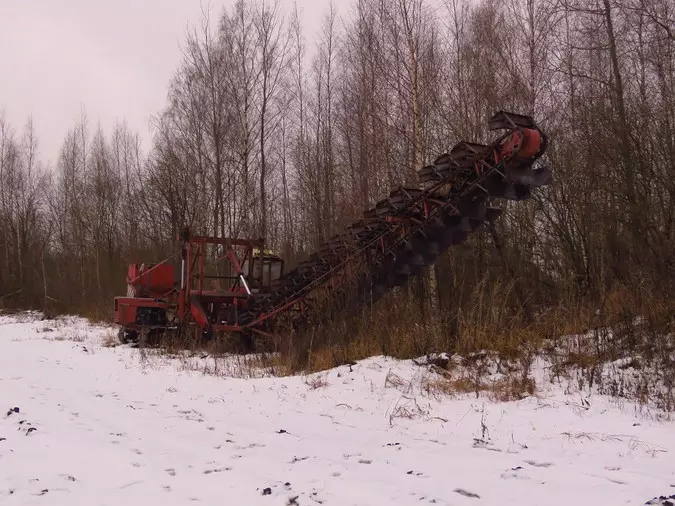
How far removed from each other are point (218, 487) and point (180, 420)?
6.99 ft

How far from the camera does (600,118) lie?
36.0 feet

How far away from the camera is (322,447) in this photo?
15.0 ft

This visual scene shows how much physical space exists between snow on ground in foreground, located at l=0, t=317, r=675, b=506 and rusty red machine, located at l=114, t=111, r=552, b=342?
2760mm

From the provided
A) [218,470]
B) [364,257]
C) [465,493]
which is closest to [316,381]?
[218,470]

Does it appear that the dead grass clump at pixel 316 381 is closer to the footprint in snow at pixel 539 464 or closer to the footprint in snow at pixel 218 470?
the footprint in snow at pixel 218 470

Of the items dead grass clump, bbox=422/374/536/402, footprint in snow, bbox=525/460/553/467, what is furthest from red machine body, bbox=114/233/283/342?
footprint in snow, bbox=525/460/553/467

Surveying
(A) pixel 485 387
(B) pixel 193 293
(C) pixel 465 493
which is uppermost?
(B) pixel 193 293

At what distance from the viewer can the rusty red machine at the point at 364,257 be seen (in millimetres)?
7824

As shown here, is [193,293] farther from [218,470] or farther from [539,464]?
[539,464]

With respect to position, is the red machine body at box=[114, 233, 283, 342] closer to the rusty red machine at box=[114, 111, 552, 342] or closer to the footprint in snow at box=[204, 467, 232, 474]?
the rusty red machine at box=[114, 111, 552, 342]

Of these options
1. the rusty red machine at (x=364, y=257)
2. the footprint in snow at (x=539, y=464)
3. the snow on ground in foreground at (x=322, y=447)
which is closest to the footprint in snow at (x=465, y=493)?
the snow on ground in foreground at (x=322, y=447)

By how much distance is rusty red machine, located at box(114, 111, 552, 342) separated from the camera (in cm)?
782

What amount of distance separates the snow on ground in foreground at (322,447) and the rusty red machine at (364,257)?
276 centimetres

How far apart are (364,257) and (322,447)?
5709 millimetres
